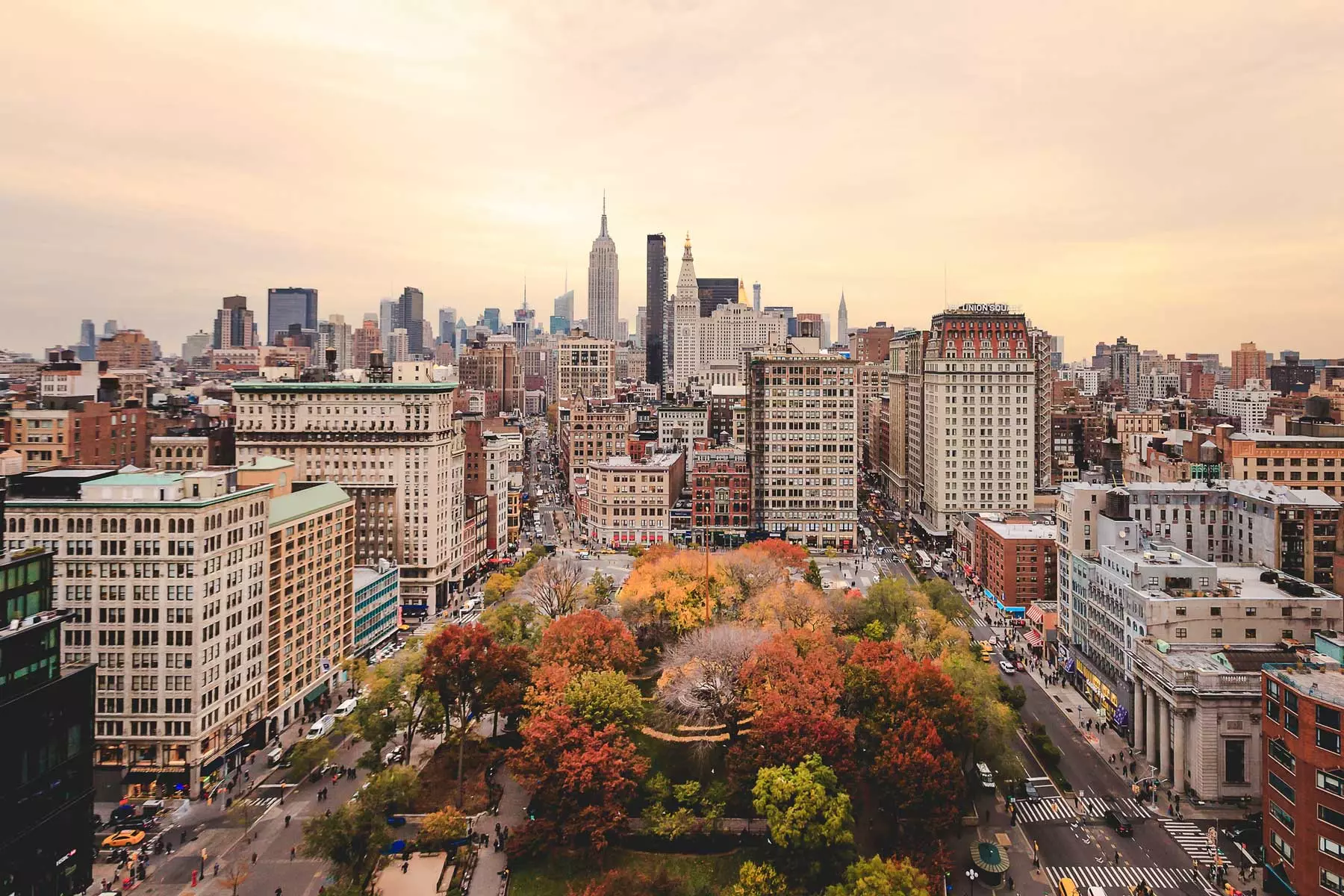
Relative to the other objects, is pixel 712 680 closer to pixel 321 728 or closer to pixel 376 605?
pixel 321 728

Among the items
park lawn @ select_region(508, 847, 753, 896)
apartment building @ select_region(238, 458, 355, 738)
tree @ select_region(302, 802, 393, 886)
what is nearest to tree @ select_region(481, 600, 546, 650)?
apartment building @ select_region(238, 458, 355, 738)

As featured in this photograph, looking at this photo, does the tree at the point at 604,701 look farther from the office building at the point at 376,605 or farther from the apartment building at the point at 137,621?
the office building at the point at 376,605

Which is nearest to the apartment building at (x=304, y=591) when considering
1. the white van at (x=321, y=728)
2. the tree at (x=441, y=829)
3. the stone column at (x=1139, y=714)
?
the white van at (x=321, y=728)

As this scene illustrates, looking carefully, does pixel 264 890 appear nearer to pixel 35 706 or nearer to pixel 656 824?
pixel 35 706

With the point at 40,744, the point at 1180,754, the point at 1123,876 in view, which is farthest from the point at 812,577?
the point at 40,744

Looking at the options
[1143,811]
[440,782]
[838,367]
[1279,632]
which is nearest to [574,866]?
[440,782]

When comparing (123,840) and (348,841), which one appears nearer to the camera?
(348,841)
